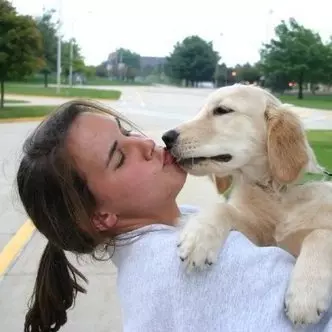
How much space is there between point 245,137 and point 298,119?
255 mm

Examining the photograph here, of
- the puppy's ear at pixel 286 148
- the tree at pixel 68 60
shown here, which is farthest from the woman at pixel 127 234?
the tree at pixel 68 60

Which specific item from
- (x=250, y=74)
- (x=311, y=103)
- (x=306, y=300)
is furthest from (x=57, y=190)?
(x=250, y=74)

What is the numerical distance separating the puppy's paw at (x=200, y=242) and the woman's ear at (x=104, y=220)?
Result: 0.27 m

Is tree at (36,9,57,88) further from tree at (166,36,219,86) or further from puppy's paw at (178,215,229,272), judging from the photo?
puppy's paw at (178,215,229,272)

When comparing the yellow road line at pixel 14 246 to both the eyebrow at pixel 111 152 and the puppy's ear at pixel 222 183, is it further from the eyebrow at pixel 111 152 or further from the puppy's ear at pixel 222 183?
the eyebrow at pixel 111 152

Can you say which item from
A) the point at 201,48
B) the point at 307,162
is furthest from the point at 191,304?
the point at 201,48

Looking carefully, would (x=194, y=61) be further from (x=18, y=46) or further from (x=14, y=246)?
(x=14, y=246)

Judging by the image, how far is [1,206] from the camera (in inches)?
338

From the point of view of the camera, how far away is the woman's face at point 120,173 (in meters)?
2.30

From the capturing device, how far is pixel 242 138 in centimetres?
308

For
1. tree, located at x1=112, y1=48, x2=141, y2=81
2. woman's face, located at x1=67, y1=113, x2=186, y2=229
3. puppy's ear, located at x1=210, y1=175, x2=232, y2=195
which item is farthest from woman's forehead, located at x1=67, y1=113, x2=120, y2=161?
tree, located at x1=112, y1=48, x2=141, y2=81

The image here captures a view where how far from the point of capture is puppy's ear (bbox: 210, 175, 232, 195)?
317 centimetres

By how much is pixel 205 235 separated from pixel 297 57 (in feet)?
215

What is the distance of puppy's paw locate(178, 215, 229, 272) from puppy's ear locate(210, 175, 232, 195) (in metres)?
0.77
